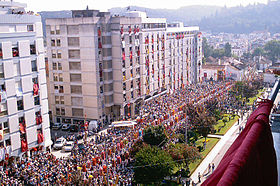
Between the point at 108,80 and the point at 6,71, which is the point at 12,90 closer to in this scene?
the point at 6,71

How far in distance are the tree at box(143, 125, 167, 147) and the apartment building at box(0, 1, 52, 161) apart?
33.8ft

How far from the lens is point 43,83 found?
112 ft

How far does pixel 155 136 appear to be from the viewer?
33.2m

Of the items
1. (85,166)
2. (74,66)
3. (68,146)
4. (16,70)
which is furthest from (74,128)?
(85,166)

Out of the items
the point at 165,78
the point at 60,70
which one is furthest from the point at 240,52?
the point at 60,70

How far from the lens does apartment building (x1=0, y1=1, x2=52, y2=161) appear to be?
2923cm

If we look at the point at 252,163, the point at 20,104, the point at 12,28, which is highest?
the point at 12,28

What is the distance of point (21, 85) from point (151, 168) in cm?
1463

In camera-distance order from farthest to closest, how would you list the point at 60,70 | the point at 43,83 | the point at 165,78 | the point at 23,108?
the point at 165,78, the point at 60,70, the point at 43,83, the point at 23,108

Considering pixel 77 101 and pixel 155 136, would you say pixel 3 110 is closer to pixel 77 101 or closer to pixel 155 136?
pixel 155 136

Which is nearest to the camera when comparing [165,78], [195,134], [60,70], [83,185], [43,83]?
[83,185]

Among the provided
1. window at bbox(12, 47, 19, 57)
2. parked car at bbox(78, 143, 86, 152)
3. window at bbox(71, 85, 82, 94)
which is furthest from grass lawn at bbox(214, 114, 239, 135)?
window at bbox(12, 47, 19, 57)

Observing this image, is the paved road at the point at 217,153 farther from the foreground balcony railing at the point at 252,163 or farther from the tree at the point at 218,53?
the tree at the point at 218,53

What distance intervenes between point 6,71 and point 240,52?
551 ft
